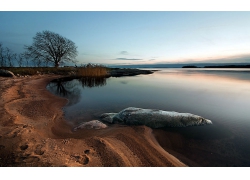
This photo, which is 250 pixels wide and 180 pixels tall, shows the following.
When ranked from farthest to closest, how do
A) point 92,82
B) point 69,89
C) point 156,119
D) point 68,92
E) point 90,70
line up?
point 90,70, point 92,82, point 69,89, point 68,92, point 156,119

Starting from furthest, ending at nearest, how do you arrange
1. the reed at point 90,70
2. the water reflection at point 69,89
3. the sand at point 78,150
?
the reed at point 90,70, the water reflection at point 69,89, the sand at point 78,150

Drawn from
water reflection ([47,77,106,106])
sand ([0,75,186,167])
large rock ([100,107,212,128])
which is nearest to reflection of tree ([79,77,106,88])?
water reflection ([47,77,106,106])

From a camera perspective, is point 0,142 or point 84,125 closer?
point 0,142

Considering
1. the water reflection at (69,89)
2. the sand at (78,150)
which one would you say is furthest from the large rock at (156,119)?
the water reflection at (69,89)

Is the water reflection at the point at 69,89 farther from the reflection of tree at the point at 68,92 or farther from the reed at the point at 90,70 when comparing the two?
the reed at the point at 90,70

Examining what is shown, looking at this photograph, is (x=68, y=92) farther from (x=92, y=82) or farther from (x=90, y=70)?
(x=90, y=70)

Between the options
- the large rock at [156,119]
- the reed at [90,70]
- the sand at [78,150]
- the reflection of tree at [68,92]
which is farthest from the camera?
the reed at [90,70]

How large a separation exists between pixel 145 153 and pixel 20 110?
17.7 ft

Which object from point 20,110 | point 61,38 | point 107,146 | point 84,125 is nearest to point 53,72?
point 61,38

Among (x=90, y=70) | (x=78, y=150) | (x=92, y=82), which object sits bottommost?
(x=78, y=150)

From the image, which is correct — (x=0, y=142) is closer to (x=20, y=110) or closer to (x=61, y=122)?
(x=61, y=122)

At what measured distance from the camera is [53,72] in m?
29.5

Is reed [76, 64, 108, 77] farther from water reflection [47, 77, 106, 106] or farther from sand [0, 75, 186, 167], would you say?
sand [0, 75, 186, 167]

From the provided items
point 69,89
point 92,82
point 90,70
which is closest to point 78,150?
point 69,89
